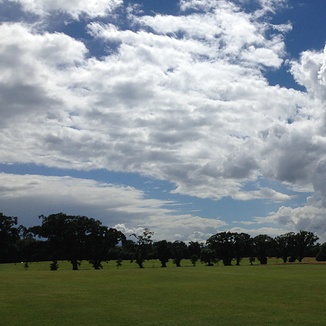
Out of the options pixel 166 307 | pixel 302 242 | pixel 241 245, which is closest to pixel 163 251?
pixel 241 245

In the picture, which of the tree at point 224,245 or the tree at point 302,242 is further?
the tree at point 302,242

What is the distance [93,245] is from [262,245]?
51.2m

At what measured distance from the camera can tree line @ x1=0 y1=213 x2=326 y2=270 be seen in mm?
104562

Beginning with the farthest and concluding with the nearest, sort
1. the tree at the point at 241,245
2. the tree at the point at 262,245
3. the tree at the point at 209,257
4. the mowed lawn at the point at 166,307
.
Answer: the tree at the point at 262,245 < the tree at the point at 241,245 < the tree at the point at 209,257 < the mowed lawn at the point at 166,307

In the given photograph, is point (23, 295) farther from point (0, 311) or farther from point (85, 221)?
point (85, 221)

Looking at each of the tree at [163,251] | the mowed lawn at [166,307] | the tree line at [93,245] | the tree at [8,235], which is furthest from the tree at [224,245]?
the mowed lawn at [166,307]

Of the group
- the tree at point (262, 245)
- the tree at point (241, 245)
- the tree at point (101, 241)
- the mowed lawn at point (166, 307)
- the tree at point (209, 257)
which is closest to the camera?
the mowed lawn at point (166, 307)

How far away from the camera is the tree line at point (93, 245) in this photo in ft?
343

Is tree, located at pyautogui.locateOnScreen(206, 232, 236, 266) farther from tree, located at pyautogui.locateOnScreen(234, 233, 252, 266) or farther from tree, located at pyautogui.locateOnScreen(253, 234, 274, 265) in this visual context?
tree, located at pyautogui.locateOnScreen(253, 234, 274, 265)

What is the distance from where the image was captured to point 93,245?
4154 inches

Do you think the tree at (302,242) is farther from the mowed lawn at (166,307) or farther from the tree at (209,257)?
the mowed lawn at (166,307)

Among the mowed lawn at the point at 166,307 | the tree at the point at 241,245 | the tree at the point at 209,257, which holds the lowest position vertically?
the mowed lawn at the point at 166,307

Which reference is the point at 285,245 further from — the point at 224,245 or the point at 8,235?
the point at 8,235

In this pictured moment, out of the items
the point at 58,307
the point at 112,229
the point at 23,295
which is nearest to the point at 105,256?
the point at 112,229
